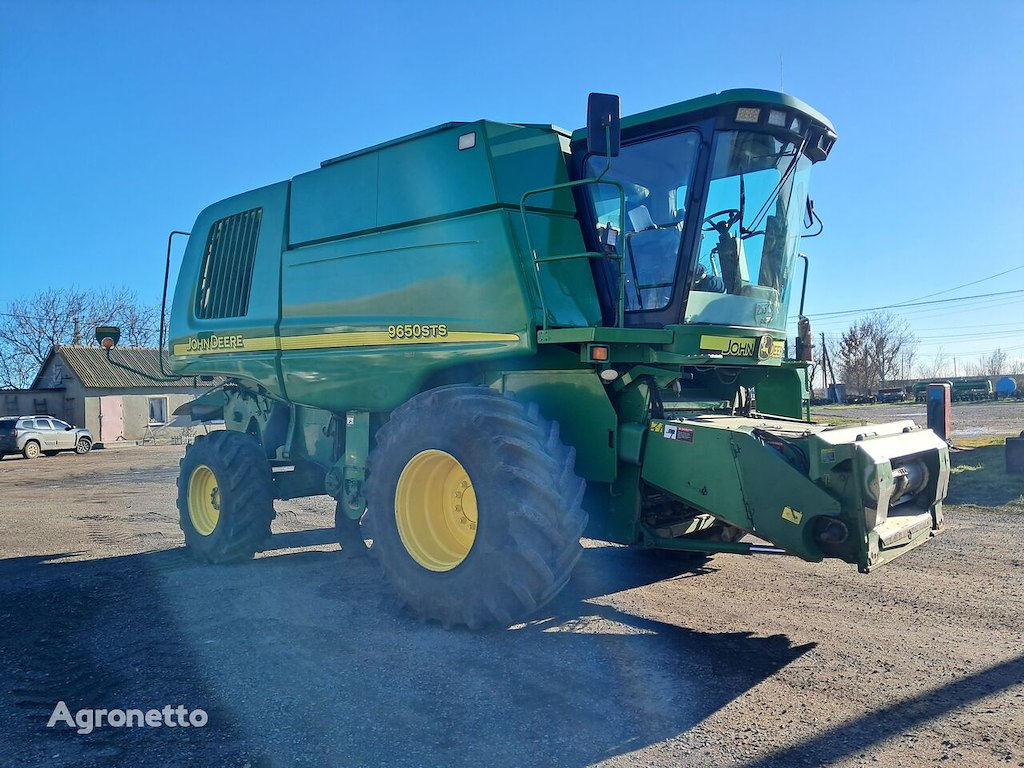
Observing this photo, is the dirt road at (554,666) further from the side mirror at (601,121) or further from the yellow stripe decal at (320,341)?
the side mirror at (601,121)

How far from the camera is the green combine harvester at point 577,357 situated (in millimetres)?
4527

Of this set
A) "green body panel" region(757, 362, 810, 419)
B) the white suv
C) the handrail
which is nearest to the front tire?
the handrail

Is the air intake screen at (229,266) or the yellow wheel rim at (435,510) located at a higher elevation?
the air intake screen at (229,266)

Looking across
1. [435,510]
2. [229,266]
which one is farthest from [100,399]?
[435,510]

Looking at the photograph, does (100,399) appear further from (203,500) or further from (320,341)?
(320,341)

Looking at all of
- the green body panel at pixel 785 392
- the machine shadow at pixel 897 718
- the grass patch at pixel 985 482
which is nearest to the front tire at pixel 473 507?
the machine shadow at pixel 897 718

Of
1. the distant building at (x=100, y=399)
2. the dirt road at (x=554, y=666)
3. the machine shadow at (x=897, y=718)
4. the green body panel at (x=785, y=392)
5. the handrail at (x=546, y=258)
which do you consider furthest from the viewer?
the distant building at (x=100, y=399)

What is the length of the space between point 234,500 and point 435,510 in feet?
8.90

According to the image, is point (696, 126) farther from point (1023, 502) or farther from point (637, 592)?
point (1023, 502)

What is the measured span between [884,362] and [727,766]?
74522 mm

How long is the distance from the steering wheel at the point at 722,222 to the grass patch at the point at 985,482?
16.9 ft

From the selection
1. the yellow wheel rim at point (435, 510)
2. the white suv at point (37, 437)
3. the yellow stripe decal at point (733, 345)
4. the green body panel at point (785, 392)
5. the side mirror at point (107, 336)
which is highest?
the side mirror at point (107, 336)

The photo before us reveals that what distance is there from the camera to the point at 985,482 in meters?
10.7

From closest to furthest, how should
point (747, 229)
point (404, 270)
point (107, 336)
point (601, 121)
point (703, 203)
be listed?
point (601, 121) < point (703, 203) < point (747, 229) < point (404, 270) < point (107, 336)
